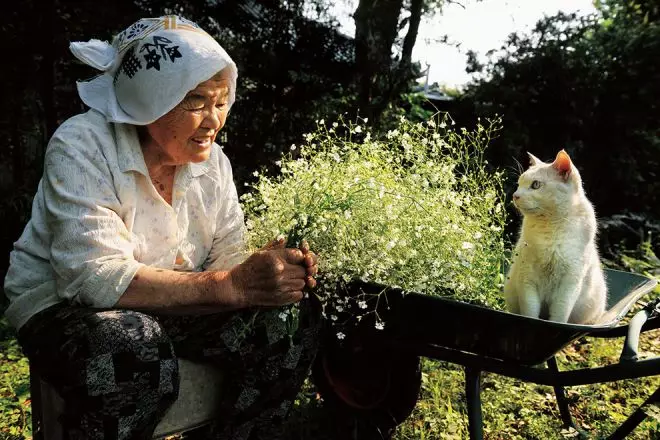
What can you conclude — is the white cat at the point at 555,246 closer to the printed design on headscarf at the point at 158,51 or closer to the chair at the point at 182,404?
the chair at the point at 182,404

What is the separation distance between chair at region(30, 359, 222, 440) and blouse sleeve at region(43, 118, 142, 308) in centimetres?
37

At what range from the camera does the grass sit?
2.72 m

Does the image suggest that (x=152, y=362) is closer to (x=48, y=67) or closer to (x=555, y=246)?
(x=555, y=246)

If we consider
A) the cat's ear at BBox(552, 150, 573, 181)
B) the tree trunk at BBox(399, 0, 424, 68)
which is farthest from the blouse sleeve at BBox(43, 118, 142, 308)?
the tree trunk at BBox(399, 0, 424, 68)

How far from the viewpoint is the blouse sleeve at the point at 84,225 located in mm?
1691

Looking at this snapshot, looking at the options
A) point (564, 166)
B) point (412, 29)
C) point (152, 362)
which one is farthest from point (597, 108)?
point (152, 362)

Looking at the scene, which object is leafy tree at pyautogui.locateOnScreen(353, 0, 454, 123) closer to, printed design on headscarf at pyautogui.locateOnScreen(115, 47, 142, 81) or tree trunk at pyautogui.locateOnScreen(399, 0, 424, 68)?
tree trunk at pyautogui.locateOnScreen(399, 0, 424, 68)

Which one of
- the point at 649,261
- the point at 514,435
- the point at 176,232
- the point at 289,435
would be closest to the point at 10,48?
the point at 176,232

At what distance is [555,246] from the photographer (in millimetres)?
1841

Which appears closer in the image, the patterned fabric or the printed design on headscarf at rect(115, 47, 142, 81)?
the patterned fabric

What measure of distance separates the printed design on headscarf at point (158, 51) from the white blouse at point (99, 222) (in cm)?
26

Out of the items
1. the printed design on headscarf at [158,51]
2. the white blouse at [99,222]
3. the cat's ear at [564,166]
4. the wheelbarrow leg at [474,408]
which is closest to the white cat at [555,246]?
the cat's ear at [564,166]

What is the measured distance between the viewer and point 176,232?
207 cm

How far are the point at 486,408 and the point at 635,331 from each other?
1379mm
